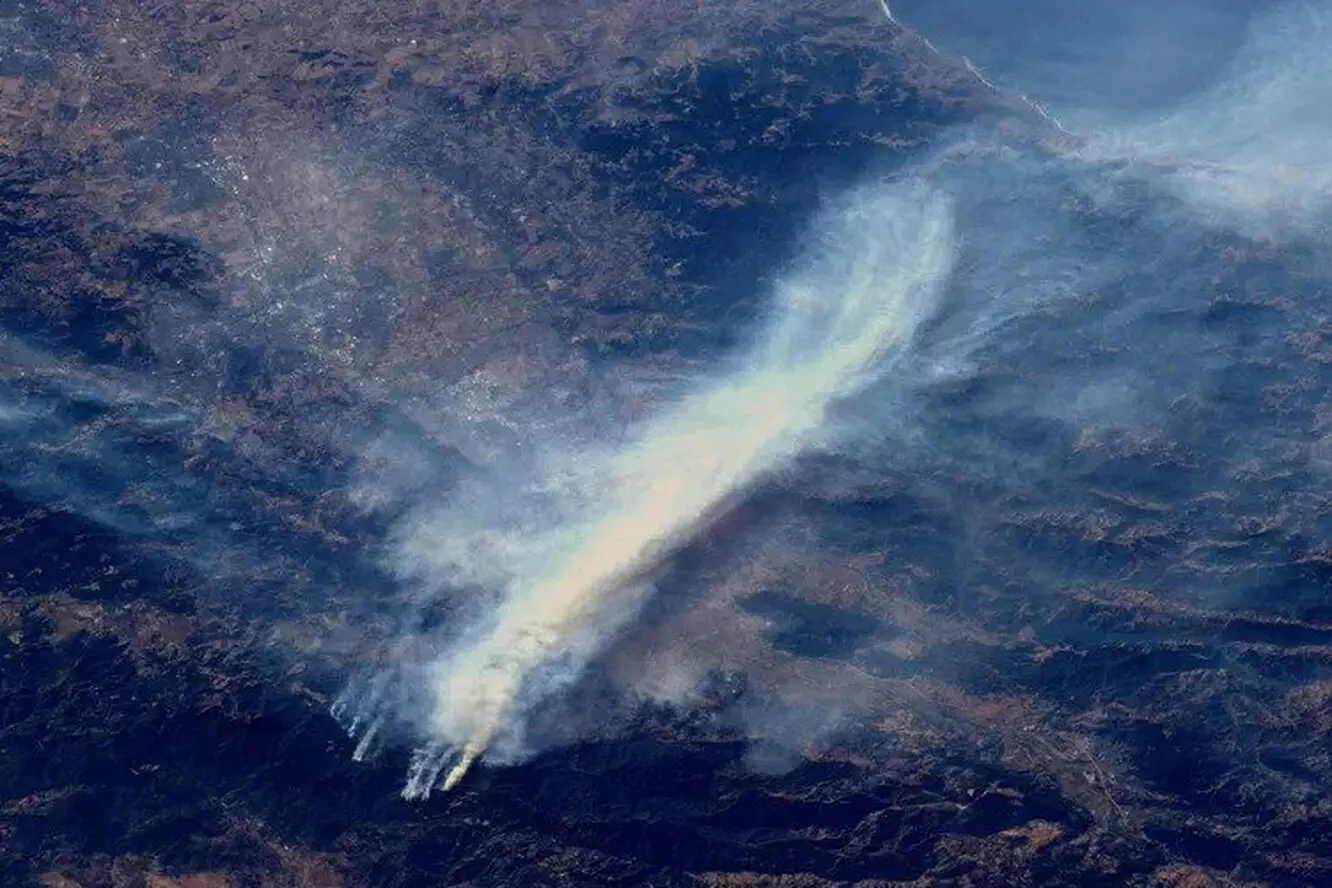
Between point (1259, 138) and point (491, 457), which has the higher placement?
point (1259, 138)

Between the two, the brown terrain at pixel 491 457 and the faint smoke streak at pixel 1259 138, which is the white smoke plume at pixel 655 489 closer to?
the brown terrain at pixel 491 457

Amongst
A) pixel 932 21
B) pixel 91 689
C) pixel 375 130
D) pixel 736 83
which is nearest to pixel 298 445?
pixel 91 689

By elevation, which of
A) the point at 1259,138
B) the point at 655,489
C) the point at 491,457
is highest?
the point at 1259,138

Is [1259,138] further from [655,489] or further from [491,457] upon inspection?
[491,457]

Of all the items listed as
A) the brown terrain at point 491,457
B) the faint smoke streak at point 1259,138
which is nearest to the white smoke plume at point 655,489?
the brown terrain at point 491,457

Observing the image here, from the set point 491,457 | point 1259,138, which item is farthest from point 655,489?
point 1259,138

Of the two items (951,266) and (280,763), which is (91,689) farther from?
(951,266)
